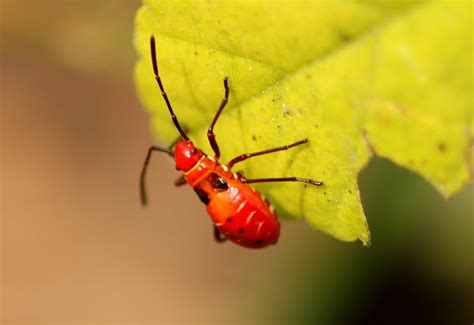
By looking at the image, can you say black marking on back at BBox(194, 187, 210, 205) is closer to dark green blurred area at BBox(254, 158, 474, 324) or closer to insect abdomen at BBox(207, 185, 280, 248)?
insect abdomen at BBox(207, 185, 280, 248)

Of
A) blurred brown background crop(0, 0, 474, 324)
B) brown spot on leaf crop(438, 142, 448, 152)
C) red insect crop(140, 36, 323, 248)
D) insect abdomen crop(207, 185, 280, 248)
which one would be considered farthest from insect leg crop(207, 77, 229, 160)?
blurred brown background crop(0, 0, 474, 324)

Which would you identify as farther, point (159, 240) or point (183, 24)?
point (159, 240)

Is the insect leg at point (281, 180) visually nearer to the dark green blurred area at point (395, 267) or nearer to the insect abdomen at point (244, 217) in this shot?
the insect abdomen at point (244, 217)

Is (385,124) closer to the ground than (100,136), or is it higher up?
closer to the ground

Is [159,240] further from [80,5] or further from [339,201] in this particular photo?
[339,201]

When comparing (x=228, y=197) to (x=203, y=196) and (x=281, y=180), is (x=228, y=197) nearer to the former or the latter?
(x=203, y=196)

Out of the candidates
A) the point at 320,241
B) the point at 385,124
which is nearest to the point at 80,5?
the point at 320,241

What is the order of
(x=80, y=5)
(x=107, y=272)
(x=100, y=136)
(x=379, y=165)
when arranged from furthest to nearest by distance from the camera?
(x=100, y=136) < (x=107, y=272) < (x=379, y=165) < (x=80, y=5)

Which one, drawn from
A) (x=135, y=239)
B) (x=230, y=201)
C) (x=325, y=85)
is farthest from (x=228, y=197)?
(x=135, y=239)
